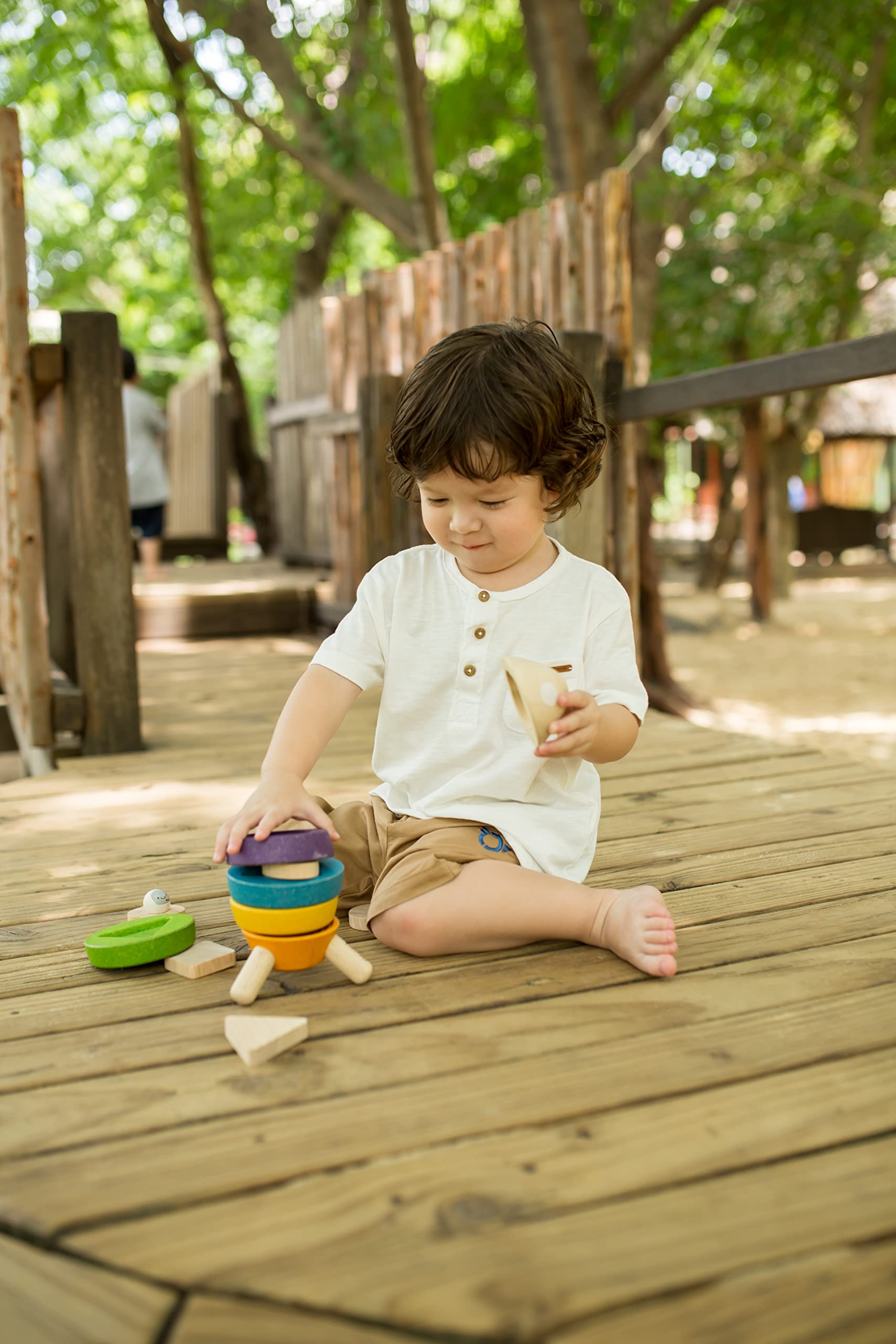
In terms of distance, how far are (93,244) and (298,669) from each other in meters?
17.9

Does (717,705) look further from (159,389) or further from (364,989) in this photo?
(159,389)

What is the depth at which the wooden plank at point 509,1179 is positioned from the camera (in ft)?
4.01

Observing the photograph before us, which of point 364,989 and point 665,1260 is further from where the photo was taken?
point 364,989

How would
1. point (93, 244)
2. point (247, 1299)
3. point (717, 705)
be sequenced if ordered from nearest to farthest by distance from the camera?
point (247, 1299)
point (717, 705)
point (93, 244)

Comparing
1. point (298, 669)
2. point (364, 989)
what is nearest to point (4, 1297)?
point (364, 989)

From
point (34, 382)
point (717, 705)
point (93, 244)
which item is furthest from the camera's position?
point (93, 244)

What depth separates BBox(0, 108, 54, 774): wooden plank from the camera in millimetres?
3295

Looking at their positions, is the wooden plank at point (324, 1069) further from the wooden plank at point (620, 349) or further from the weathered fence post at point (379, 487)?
the weathered fence post at point (379, 487)

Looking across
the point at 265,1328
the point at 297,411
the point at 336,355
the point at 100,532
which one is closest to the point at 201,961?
the point at 265,1328

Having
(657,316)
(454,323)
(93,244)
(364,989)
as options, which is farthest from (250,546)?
(364,989)

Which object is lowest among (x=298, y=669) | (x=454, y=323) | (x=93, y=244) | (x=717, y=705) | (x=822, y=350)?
(x=717, y=705)

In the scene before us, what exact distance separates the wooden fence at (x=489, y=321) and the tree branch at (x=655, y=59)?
92.9 inches

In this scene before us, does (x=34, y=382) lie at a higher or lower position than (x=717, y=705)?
higher

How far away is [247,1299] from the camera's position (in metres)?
1.15
